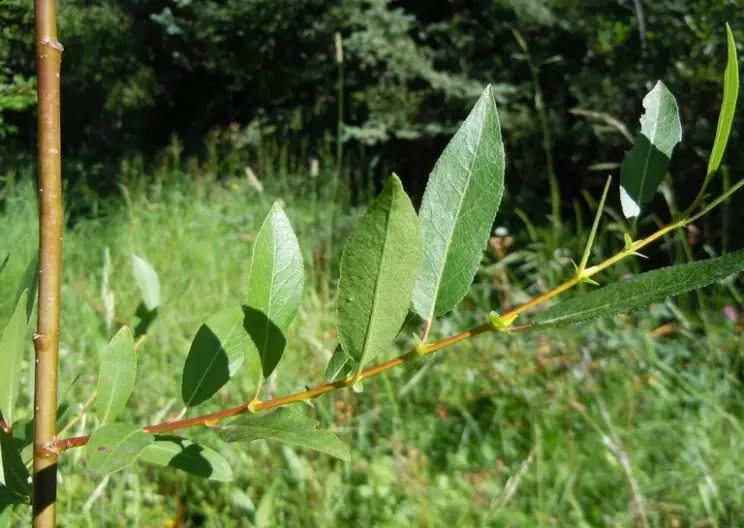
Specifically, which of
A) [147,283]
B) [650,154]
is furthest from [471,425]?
[650,154]

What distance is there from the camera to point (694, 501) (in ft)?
3.95

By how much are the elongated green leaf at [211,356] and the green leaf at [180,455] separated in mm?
17

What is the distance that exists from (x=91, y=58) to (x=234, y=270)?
1170 millimetres

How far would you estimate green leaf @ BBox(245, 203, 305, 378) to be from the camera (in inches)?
A: 11.5

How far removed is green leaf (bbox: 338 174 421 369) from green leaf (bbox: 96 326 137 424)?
9 cm

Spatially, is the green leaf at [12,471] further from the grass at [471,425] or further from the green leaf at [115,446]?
the grass at [471,425]

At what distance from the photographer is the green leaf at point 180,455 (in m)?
0.30

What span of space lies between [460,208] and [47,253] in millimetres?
152

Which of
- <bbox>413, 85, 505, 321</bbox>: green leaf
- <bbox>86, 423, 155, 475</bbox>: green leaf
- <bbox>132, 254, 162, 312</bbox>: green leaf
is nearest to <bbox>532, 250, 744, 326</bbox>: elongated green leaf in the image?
<bbox>413, 85, 505, 321</bbox>: green leaf

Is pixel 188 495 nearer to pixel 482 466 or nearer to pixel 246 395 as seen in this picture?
pixel 246 395

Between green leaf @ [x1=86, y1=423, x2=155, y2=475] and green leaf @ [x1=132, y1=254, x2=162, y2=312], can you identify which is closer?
green leaf @ [x1=86, y1=423, x2=155, y2=475]

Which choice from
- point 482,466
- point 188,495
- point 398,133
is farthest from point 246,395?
point 398,133

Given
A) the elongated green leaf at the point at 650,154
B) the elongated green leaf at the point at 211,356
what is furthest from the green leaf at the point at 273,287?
the elongated green leaf at the point at 650,154

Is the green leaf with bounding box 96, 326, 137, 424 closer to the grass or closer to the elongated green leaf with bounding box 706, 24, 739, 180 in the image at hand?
the elongated green leaf with bounding box 706, 24, 739, 180
